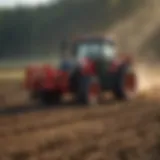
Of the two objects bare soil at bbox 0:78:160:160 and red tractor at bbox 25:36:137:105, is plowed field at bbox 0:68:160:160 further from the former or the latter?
red tractor at bbox 25:36:137:105

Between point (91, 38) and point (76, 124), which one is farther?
point (91, 38)

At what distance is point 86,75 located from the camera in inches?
549

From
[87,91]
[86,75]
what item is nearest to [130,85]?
[86,75]

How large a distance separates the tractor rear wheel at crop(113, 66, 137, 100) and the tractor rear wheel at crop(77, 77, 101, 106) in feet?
3.12

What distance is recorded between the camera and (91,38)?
1448 centimetres

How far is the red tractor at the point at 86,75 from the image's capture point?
44.9ft

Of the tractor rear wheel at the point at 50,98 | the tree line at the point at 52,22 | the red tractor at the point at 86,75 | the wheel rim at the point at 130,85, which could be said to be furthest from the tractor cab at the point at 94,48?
the tree line at the point at 52,22

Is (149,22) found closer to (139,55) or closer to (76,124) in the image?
(139,55)

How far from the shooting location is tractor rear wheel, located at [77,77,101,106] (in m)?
13.7

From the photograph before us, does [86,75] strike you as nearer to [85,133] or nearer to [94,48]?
[94,48]

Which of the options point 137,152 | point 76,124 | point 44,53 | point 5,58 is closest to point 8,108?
point 76,124

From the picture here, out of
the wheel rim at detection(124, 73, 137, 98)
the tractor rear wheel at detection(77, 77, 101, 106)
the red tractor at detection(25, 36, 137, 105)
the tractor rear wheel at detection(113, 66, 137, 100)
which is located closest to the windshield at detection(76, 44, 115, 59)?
the red tractor at detection(25, 36, 137, 105)

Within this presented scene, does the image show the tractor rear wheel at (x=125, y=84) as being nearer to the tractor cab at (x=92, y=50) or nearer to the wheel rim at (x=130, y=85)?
the wheel rim at (x=130, y=85)

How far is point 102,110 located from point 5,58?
15952 mm
